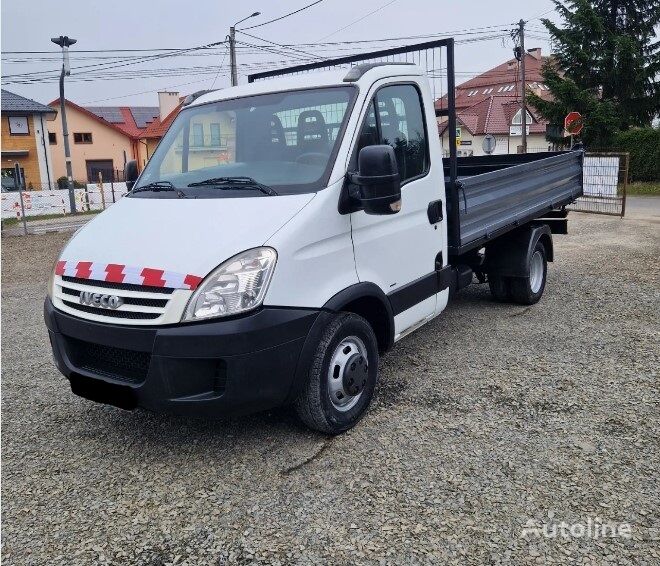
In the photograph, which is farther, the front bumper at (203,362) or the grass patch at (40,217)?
the grass patch at (40,217)

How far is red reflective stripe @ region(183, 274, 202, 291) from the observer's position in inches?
124

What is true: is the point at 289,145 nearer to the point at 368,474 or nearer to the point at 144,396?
the point at 144,396

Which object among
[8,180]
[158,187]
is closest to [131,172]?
[158,187]

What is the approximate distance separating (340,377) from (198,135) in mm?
2150

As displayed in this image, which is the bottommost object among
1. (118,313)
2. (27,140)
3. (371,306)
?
(371,306)

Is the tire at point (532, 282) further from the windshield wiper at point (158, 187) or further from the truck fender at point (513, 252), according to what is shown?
the windshield wiper at point (158, 187)

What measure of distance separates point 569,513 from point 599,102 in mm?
26007

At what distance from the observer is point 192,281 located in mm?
3162

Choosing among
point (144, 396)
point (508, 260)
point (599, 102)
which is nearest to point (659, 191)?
point (599, 102)

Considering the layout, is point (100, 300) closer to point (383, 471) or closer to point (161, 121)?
point (383, 471)

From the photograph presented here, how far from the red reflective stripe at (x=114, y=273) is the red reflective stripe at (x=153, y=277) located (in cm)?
15

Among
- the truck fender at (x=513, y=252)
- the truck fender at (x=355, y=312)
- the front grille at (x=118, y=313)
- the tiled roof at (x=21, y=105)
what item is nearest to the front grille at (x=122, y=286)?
the front grille at (x=118, y=313)

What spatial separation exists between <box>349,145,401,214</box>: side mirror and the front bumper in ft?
2.40

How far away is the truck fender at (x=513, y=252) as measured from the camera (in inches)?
254
